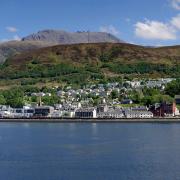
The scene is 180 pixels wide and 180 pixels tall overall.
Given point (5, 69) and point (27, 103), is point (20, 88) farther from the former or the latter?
point (5, 69)

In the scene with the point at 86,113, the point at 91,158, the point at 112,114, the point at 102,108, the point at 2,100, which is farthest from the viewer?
the point at 2,100

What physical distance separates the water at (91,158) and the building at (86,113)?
101 ft

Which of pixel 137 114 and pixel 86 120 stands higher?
pixel 137 114

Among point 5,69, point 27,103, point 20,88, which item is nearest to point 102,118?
point 27,103

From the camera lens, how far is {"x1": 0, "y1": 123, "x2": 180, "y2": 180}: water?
2275cm

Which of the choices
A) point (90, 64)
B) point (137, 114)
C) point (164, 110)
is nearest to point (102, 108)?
point (137, 114)

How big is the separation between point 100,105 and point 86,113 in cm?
314

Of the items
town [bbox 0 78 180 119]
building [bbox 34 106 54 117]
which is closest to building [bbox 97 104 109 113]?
town [bbox 0 78 180 119]

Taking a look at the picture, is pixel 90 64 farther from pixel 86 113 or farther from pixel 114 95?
pixel 86 113

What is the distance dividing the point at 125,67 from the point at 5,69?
25570mm

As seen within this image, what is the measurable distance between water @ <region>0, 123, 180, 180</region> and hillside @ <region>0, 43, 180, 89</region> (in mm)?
60808

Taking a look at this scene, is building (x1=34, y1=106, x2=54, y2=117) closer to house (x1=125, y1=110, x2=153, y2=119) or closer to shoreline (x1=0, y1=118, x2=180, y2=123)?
shoreline (x1=0, y1=118, x2=180, y2=123)

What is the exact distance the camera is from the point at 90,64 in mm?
115812

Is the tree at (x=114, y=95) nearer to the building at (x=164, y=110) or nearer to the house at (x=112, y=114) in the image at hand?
the house at (x=112, y=114)
